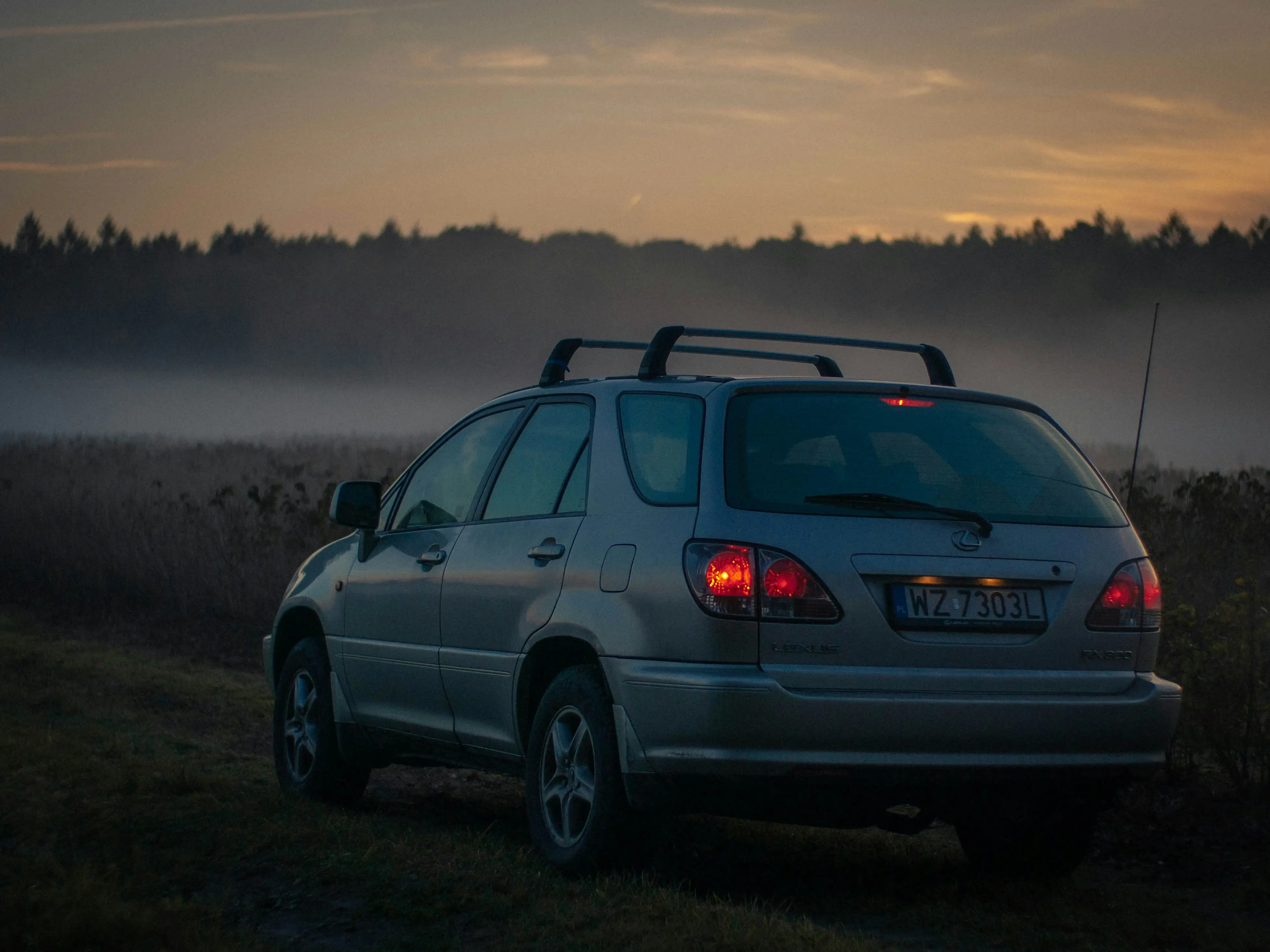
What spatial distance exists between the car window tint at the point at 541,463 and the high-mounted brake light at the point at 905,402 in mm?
1153

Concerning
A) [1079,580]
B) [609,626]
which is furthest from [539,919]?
[1079,580]

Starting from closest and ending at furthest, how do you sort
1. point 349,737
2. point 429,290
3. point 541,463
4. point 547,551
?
point 547,551, point 541,463, point 349,737, point 429,290

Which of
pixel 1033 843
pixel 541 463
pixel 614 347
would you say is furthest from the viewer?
pixel 614 347

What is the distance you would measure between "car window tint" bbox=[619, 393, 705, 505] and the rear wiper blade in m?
0.44

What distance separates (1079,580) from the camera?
5.45 metres

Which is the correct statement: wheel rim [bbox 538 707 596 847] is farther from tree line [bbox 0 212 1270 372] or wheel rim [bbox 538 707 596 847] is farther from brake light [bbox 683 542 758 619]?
tree line [bbox 0 212 1270 372]

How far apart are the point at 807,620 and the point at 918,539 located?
49 cm

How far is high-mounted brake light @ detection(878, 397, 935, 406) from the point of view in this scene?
5.79m

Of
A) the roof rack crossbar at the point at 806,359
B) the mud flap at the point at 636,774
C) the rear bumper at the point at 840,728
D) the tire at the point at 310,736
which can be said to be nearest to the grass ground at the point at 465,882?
the tire at the point at 310,736

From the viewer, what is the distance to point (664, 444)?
576 cm

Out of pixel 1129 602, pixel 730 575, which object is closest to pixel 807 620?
pixel 730 575

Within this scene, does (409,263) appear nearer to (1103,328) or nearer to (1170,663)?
(1103,328)

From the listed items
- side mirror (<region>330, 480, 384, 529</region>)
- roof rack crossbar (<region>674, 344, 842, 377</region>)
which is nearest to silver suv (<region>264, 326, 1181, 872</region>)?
roof rack crossbar (<region>674, 344, 842, 377</region>)

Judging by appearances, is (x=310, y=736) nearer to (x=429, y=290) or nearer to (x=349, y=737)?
(x=349, y=737)
